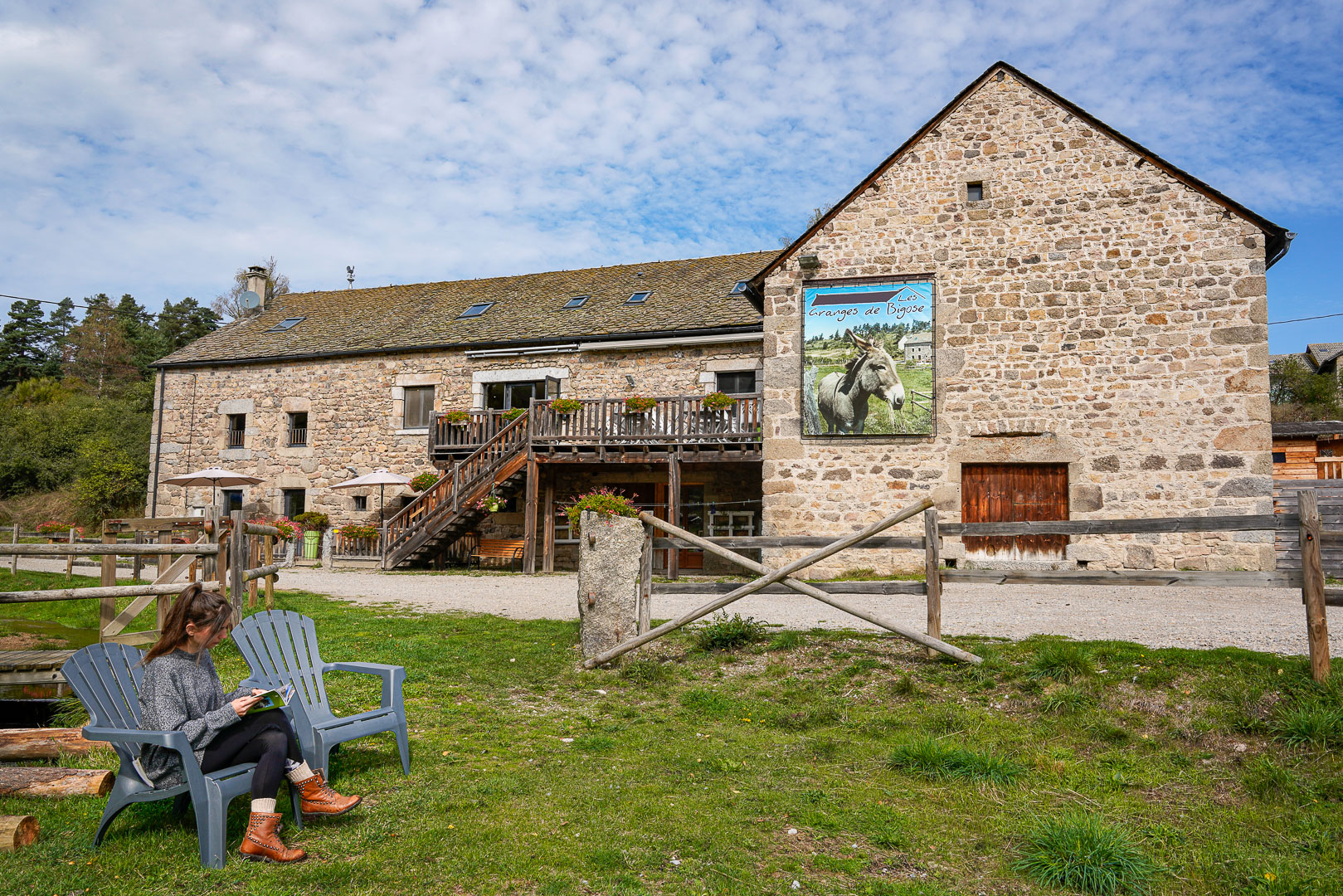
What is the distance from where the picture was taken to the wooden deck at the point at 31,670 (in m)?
5.36

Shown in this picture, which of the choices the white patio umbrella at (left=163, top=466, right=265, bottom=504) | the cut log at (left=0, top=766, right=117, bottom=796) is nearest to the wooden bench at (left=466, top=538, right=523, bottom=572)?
the white patio umbrella at (left=163, top=466, right=265, bottom=504)

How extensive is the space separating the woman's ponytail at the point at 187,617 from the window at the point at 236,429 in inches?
806

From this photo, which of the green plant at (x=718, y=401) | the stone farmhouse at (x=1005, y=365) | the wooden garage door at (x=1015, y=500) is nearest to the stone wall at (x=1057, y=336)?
the stone farmhouse at (x=1005, y=365)

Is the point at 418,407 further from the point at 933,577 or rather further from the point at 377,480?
the point at 933,577

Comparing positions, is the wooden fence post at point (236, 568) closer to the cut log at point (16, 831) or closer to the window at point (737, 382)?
the cut log at point (16, 831)

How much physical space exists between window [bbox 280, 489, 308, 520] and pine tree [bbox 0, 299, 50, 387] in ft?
111

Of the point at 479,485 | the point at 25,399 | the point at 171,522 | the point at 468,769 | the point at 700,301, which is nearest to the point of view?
the point at 468,769

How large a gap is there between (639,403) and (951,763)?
492 inches

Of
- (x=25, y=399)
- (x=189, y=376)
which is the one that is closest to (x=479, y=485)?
(x=189, y=376)

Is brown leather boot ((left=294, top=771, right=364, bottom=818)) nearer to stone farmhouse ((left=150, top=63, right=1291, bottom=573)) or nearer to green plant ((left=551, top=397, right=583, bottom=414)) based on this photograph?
stone farmhouse ((left=150, top=63, right=1291, bottom=573))

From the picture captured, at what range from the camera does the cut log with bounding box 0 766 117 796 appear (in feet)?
12.9

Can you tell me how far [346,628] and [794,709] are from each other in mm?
5217

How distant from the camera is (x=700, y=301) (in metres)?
19.3

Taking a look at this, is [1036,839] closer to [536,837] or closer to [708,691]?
[536,837]
